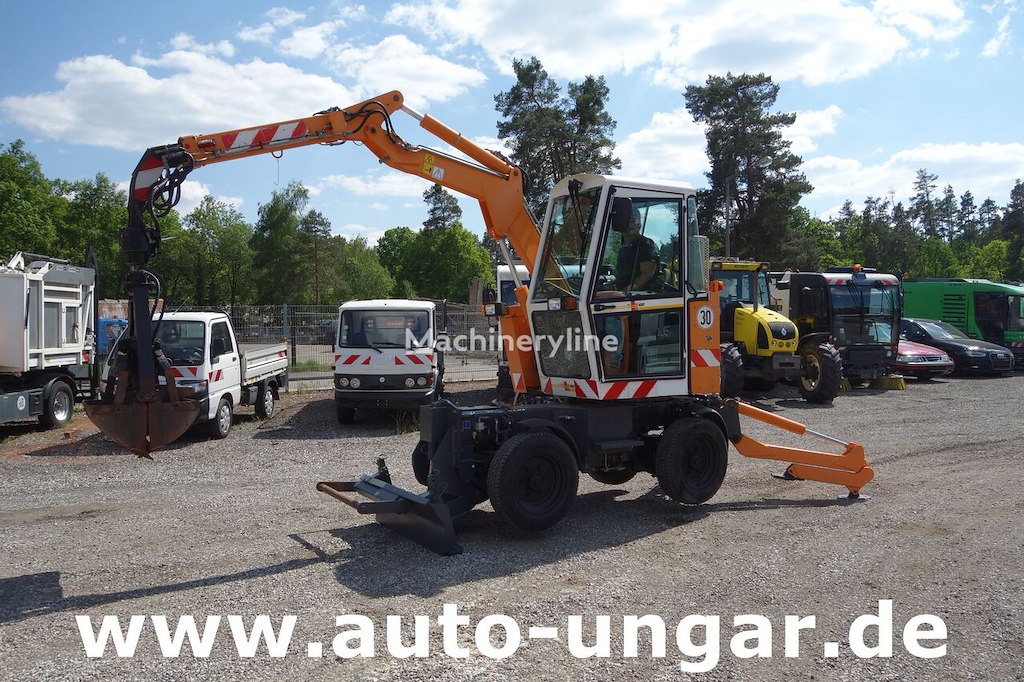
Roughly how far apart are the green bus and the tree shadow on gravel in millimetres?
21182

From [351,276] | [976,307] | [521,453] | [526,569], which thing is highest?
[351,276]

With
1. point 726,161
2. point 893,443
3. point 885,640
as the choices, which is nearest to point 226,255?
point 726,161

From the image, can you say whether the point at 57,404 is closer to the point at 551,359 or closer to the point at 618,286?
the point at 551,359

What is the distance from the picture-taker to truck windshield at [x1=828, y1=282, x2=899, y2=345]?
61.0ft

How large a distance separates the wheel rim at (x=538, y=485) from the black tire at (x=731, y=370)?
31.0ft

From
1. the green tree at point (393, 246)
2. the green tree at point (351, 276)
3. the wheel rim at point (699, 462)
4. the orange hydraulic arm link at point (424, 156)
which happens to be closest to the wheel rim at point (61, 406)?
the orange hydraulic arm link at point (424, 156)

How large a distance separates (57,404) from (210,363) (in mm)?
3177

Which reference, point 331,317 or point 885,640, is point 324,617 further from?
point 331,317

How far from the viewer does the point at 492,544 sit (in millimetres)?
6531

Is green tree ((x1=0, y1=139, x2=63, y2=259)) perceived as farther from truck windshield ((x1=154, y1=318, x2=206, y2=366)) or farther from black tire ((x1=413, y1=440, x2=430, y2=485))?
black tire ((x1=413, y1=440, x2=430, y2=485))

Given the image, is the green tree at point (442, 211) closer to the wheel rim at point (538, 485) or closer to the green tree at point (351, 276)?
the green tree at point (351, 276)

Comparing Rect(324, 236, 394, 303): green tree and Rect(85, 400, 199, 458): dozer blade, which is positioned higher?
Rect(324, 236, 394, 303): green tree

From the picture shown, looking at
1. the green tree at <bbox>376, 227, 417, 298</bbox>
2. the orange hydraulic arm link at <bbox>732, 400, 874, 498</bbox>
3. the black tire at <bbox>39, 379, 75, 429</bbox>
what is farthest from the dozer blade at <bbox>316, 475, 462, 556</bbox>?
the green tree at <bbox>376, 227, 417, 298</bbox>

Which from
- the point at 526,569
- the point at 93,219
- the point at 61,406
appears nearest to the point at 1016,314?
the point at 526,569
